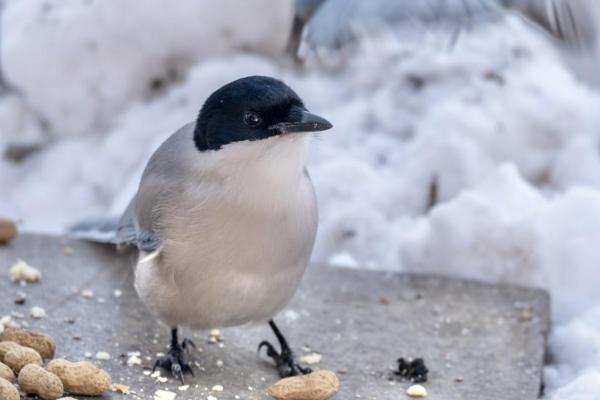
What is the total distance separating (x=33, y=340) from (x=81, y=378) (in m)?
0.29

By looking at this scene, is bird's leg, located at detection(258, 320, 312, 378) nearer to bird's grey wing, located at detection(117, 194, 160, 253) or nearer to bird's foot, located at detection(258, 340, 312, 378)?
bird's foot, located at detection(258, 340, 312, 378)

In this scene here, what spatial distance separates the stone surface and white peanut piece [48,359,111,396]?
0.08 meters

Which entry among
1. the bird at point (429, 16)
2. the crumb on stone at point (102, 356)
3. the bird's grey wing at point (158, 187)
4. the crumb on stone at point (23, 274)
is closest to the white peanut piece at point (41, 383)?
the crumb on stone at point (102, 356)

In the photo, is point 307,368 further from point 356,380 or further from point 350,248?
point 350,248

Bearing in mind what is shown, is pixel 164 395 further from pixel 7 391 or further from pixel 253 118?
pixel 253 118

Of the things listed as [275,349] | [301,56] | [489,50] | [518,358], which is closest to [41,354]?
[275,349]

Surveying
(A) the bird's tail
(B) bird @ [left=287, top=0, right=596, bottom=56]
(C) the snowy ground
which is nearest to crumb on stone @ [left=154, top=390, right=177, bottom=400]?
(A) the bird's tail

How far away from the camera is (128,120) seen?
5492 millimetres

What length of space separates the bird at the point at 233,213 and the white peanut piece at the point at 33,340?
1.01ft

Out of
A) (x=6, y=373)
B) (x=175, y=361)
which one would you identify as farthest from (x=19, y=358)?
(x=175, y=361)

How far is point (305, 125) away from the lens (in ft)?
9.55

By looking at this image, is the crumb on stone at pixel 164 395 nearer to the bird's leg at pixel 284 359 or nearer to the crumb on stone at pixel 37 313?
the bird's leg at pixel 284 359

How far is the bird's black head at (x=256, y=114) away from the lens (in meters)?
2.95

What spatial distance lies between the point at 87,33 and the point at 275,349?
2.62 m
